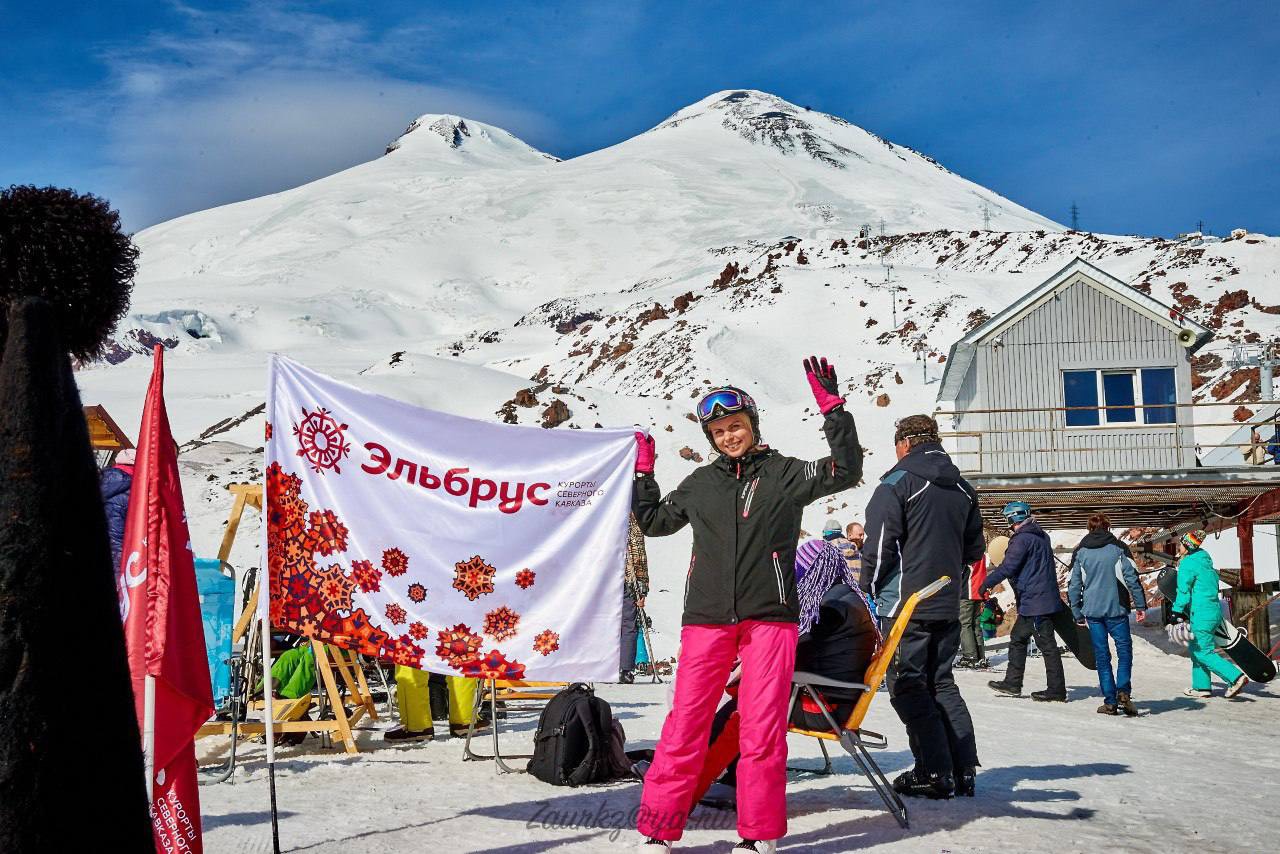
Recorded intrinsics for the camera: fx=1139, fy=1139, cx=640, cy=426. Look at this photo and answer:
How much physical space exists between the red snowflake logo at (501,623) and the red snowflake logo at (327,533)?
0.72 metres

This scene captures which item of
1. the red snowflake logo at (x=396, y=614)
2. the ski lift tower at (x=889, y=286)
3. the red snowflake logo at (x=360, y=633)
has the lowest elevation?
the red snowflake logo at (x=360, y=633)

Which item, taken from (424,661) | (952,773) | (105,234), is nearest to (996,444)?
(952,773)

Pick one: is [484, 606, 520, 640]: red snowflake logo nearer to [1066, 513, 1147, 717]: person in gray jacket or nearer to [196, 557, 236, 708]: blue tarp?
[196, 557, 236, 708]: blue tarp

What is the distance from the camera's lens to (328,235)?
140m

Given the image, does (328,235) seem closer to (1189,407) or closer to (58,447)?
(1189,407)

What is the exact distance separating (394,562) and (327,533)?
1.05ft

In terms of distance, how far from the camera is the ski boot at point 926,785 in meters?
5.68

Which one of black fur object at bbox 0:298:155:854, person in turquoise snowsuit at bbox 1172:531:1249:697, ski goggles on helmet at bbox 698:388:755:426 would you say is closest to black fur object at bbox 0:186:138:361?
black fur object at bbox 0:298:155:854

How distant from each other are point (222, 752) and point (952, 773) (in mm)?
5059

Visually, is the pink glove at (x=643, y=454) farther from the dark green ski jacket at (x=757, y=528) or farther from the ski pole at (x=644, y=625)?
the ski pole at (x=644, y=625)

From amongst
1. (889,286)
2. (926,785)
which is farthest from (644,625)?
(889,286)

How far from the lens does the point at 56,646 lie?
1.62 metres

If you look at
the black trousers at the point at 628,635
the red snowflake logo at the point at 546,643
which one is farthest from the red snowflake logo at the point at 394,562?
the black trousers at the point at 628,635

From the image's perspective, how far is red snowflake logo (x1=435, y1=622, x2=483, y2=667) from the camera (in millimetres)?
5109
